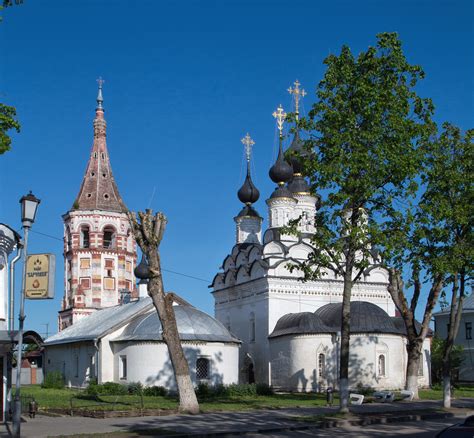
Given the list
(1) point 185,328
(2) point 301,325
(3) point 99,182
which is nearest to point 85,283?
(3) point 99,182

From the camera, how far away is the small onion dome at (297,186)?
4603cm

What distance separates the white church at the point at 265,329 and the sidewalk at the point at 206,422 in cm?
767

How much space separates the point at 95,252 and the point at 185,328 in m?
22.7

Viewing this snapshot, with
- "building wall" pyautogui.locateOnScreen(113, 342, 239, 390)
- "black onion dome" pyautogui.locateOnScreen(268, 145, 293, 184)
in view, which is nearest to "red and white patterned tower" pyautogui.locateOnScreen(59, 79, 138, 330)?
"black onion dome" pyautogui.locateOnScreen(268, 145, 293, 184)

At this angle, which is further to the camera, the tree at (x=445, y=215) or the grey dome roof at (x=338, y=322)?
the grey dome roof at (x=338, y=322)

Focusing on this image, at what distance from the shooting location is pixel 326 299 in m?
42.3

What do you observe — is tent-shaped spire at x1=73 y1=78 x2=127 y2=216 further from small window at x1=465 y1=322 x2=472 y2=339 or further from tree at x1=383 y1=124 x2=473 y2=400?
tree at x1=383 y1=124 x2=473 y2=400

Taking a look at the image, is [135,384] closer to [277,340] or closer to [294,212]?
[277,340]

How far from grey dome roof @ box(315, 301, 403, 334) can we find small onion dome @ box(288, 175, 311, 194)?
9441 millimetres

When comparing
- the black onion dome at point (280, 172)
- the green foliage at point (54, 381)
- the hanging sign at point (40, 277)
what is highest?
the black onion dome at point (280, 172)

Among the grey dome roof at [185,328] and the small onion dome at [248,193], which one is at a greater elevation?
the small onion dome at [248,193]

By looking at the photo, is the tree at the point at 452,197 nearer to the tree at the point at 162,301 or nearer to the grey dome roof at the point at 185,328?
the tree at the point at 162,301

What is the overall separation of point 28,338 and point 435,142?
14.4 m

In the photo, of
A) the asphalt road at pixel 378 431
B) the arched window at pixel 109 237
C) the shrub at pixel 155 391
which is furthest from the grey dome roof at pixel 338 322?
the arched window at pixel 109 237
